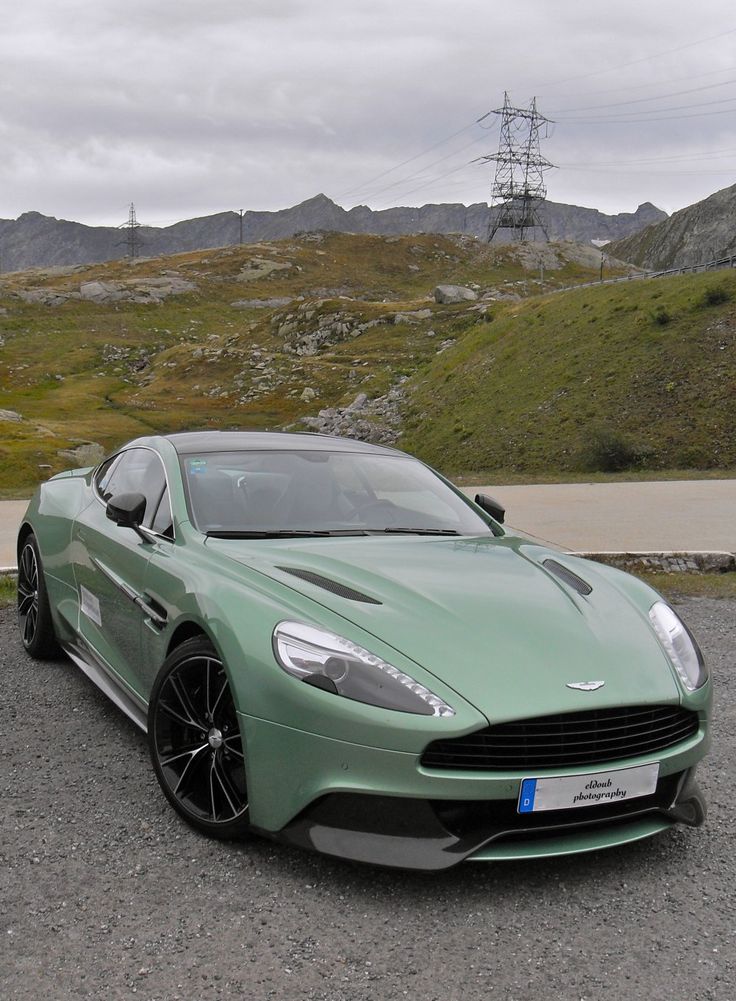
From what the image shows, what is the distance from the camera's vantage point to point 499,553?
4309 mm

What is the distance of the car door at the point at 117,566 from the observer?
424 centimetres

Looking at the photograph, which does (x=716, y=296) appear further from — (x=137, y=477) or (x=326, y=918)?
(x=326, y=918)

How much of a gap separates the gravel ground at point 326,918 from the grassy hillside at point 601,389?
23.6 m

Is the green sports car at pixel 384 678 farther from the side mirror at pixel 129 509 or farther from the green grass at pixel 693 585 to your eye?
the green grass at pixel 693 585

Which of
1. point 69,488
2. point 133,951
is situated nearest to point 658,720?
point 133,951

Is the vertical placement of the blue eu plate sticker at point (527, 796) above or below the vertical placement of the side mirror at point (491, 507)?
below

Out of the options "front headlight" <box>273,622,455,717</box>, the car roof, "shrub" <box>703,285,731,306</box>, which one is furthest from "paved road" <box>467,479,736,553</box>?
"shrub" <box>703,285,731,306</box>

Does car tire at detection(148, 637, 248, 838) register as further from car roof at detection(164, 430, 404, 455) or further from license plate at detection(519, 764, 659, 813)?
car roof at detection(164, 430, 404, 455)

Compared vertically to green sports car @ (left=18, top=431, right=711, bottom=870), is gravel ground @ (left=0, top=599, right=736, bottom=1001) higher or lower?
lower

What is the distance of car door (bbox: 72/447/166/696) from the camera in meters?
4.24

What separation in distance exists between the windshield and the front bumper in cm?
140

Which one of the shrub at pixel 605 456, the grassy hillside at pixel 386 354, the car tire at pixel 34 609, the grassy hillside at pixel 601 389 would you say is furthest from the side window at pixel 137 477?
the grassy hillside at pixel 601 389

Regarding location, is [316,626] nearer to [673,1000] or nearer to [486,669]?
[486,669]

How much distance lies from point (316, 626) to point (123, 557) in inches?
62.6
